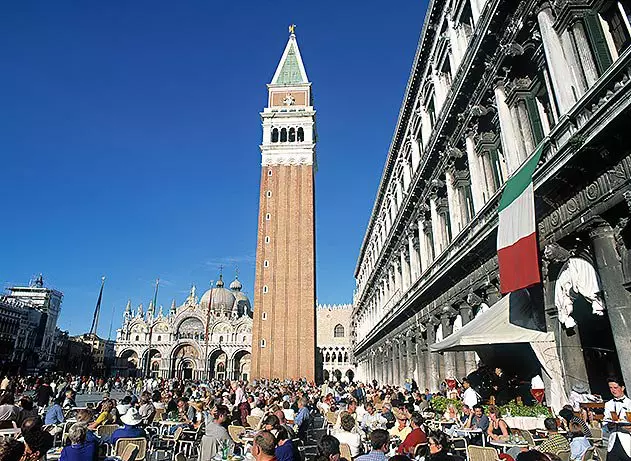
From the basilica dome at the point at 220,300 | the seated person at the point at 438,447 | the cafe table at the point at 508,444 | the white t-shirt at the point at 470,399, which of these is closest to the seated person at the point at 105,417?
the seated person at the point at 438,447

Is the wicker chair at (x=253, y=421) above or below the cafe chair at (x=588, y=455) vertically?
above

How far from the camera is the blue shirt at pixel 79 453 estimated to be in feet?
17.1

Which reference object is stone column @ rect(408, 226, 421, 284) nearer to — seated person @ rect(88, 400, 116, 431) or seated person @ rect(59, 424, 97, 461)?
seated person @ rect(88, 400, 116, 431)

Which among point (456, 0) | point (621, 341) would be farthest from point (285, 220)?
point (621, 341)

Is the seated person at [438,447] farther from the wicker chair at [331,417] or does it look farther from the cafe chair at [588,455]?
the wicker chair at [331,417]

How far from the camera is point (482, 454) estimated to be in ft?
21.8

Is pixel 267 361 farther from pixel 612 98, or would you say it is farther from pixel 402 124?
pixel 612 98

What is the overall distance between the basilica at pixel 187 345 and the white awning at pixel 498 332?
64029 millimetres

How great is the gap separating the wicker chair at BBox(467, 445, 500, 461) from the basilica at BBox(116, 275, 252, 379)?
6707 cm

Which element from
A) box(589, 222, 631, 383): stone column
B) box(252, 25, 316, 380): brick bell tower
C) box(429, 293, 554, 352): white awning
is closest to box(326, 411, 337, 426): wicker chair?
box(429, 293, 554, 352): white awning

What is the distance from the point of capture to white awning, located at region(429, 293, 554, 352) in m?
9.67

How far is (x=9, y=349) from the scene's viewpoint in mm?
65438

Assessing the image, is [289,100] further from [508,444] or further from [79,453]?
[79,453]

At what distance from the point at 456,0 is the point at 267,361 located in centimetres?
4339
